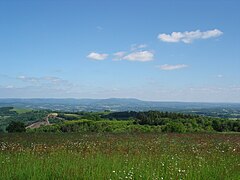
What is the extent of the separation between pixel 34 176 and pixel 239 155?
900cm

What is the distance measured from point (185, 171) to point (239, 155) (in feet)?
16.6

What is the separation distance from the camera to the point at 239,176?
10.0 meters

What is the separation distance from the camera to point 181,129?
44688 mm

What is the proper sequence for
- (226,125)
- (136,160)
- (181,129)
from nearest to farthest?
1. (136,160)
2. (181,129)
3. (226,125)

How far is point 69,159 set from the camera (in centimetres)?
1301

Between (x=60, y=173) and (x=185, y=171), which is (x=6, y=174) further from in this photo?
(x=185, y=171)

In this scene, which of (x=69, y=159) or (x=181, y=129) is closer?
(x=69, y=159)

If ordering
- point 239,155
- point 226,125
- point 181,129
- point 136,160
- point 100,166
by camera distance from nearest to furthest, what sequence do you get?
point 100,166 < point 136,160 < point 239,155 < point 181,129 < point 226,125

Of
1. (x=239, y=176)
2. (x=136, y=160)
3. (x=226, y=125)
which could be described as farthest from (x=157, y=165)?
(x=226, y=125)

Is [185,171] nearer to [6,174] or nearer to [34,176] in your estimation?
[34,176]

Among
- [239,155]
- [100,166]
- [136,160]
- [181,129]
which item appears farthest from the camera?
[181,129]

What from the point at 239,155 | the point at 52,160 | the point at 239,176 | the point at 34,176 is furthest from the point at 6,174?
the point at 239,155

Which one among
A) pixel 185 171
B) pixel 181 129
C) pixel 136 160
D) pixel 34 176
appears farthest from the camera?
pixel 181 129

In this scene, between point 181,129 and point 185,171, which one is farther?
point 181,129
